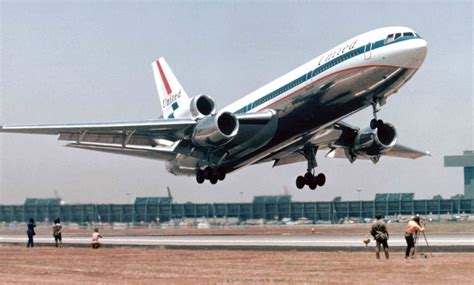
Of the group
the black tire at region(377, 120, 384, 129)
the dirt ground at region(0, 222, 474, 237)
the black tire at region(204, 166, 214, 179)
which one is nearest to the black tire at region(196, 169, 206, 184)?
the black tire at region(204, 166, 214, 179)

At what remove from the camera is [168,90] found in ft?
193

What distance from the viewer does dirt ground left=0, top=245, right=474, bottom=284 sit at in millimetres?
23578

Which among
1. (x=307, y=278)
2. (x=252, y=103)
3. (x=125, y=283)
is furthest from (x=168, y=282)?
(x=252, y=103)

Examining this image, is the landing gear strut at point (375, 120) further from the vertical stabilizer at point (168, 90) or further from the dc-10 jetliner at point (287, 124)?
the vertical stabilizer at point (168, 90)

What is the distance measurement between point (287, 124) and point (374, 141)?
7.75 metres

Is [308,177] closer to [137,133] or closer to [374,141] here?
[374,141]

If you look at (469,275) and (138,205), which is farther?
(138,205)

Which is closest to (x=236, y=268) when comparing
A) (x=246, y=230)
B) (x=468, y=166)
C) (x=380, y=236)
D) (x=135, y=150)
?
(x=380, y=236)

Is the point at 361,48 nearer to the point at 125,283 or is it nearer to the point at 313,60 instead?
the point at 313,60

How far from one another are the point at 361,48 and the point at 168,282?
19.2 m

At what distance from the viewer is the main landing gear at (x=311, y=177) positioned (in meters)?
51.2

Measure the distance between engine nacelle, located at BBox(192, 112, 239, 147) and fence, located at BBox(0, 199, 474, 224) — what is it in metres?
21.4

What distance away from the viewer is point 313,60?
4241 cm

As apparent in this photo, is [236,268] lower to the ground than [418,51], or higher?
lower
